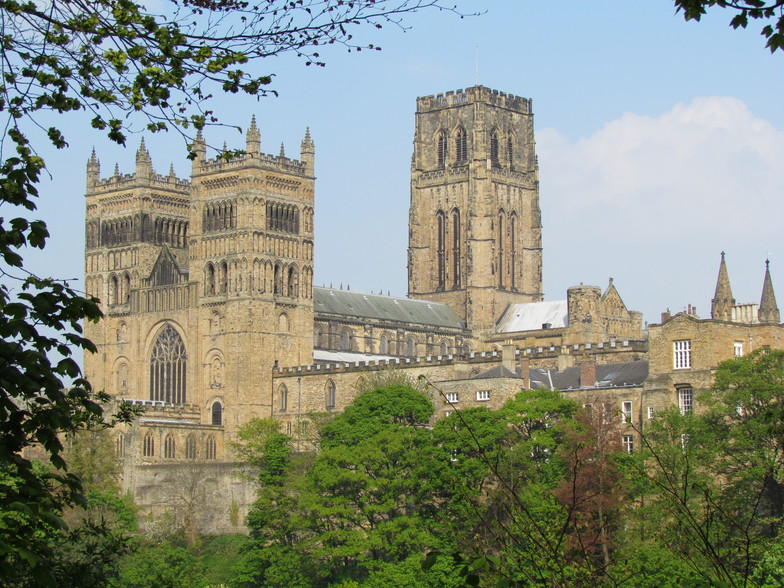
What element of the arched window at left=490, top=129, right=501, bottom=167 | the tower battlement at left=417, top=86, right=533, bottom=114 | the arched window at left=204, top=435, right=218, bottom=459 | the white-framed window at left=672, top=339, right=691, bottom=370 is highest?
the tower battlement at left=417, top=86, right=533, bottom=114

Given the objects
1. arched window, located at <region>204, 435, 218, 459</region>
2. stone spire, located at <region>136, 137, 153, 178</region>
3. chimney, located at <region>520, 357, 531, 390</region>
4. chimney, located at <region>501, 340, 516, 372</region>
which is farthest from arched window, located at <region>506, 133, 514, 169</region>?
chimney, located at <region>520, 357, 531, 390</region>

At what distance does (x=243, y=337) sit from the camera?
3981 inches

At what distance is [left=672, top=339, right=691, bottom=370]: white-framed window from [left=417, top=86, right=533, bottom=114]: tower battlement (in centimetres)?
5742

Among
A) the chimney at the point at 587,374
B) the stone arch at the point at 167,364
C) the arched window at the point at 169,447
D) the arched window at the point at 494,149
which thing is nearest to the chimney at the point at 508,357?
the chimney at the point at 587,374

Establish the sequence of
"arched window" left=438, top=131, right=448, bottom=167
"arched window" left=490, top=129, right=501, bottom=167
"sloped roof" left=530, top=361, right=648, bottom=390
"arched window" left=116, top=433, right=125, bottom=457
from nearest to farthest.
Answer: "sloped roof" left=530, top=361, right=648, bottom=390 → "arched window" left=116, top=433, right=125, bottom=457 → "arched window" left=490, top=129, right=501, bottom=167 → "arched window" left=438, top=131, right=448, bottom=167

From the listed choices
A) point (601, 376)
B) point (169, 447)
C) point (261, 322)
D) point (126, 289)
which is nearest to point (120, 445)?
point (169, 447)

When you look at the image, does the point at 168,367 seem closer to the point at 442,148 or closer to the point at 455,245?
the point at 455,245

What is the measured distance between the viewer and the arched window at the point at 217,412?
102m

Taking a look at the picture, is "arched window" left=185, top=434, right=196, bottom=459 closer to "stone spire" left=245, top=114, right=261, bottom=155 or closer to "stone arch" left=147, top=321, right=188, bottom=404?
"stone arch" left=147, top=321, right=188, bottom=404

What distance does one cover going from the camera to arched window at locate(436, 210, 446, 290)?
126 meters

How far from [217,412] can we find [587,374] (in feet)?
100

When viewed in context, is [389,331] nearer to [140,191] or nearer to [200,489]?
[140,191]

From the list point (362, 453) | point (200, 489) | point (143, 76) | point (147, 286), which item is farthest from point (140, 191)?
point (143, 76)

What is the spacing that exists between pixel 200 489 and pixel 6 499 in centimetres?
7458
